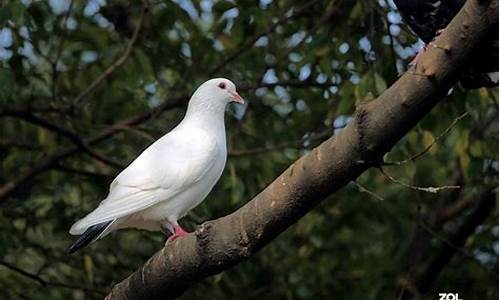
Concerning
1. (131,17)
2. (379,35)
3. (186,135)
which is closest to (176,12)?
(131,17)

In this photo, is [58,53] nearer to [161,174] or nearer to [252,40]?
[252,40]

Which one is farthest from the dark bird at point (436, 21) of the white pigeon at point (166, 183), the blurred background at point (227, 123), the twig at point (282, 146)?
the twig at point (282, 146)

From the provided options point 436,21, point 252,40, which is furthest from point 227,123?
point 436,21

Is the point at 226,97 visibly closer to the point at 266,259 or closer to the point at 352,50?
the point at 352,50

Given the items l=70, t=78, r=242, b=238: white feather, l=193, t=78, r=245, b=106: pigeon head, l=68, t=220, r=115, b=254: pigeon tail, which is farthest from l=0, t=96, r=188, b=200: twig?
l=68, t=220, r=115, b=254: pigeon tail

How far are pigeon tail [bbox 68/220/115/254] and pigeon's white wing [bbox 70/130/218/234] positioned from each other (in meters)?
0.08

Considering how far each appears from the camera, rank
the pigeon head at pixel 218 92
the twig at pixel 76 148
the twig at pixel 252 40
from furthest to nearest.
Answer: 1. the twig at pixel 252 40
2. the twig at pixel 76 148
3. the pigeon head at pixel 218 92

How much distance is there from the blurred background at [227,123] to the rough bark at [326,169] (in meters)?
1.91

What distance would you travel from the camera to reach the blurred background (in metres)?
6.57

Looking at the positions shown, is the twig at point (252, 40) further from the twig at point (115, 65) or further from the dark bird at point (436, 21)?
the dark bird at point (436, 21)

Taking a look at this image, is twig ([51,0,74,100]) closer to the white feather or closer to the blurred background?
the blurred background

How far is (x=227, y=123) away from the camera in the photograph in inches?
311

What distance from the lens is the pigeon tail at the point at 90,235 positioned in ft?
15.9

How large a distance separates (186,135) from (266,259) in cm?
303
